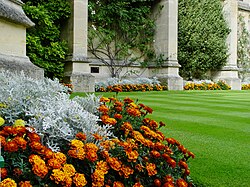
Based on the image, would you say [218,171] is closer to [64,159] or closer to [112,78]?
[64,159]

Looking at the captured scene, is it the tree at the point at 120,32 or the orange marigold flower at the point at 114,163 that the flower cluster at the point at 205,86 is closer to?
the tree at the point at 120,32

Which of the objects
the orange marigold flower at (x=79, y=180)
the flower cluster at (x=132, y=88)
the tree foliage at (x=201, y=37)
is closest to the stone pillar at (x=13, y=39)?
the orange marigold flower at (x=79, y=180)

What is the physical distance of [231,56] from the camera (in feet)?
64.8

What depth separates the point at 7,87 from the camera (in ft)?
9.82

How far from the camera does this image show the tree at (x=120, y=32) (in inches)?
595

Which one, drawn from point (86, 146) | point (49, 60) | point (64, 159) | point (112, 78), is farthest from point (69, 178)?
point (112, 78)

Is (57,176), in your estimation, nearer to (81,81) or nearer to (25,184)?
(25,184)

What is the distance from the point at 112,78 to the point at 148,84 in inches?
56.8

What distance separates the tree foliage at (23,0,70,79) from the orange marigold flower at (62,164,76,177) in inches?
391

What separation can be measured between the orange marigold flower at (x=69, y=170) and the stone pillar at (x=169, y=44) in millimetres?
13448

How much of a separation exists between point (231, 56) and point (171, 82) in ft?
19.8

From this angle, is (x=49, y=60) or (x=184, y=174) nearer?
(x=184, y=174)

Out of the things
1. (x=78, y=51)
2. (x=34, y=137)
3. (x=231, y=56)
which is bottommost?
(x=34, y=137)

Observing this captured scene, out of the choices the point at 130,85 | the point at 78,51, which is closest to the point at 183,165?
the point at 78,51
